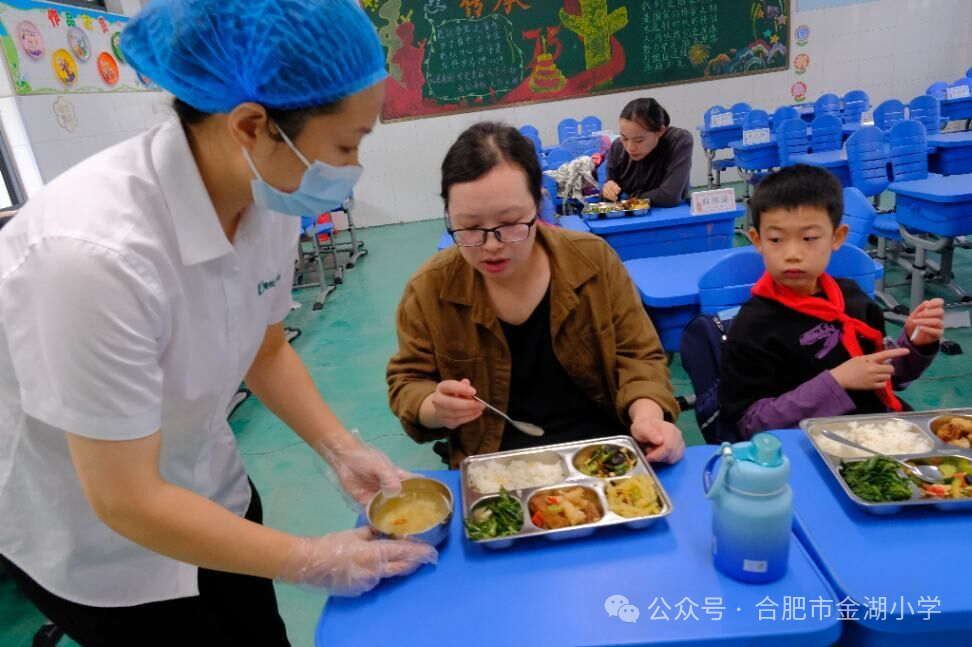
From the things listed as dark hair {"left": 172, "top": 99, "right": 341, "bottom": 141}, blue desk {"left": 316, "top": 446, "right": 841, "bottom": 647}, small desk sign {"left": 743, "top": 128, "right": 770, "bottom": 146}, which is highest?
dark hair {"left": 172, "top": 99, "right": 341, "bottom": 141}

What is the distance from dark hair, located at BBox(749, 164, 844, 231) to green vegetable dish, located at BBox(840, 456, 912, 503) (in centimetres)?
74

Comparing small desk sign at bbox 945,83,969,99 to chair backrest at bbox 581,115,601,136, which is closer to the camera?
small desk sign at bbox 945,83,969,99

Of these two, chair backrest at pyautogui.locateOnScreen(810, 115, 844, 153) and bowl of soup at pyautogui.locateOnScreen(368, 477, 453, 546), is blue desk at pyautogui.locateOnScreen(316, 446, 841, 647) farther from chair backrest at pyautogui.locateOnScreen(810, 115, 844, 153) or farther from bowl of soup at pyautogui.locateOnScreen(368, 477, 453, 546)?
chair backrest at pyautogui.locateOnScreen(810, 115, 844, 153)

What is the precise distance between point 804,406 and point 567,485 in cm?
65

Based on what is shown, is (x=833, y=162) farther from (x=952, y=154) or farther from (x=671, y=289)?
(x=671, y=289)

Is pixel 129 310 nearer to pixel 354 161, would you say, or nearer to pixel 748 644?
pixel 354 161

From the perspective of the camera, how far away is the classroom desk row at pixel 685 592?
2.66 ft

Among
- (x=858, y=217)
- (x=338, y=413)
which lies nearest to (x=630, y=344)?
(x=858, y=217)

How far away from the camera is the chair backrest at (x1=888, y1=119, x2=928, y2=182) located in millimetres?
3809

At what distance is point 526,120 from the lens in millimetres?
7852

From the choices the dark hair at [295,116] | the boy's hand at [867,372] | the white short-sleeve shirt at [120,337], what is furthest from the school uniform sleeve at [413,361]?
the boy's hand at [867,372]

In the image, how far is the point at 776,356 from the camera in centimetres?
155

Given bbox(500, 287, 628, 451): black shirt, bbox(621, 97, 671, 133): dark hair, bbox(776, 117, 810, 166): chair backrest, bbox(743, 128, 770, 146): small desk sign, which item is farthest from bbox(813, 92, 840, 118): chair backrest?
bbox(500, 287, 628, 451): black shirt

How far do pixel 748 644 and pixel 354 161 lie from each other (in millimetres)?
912
